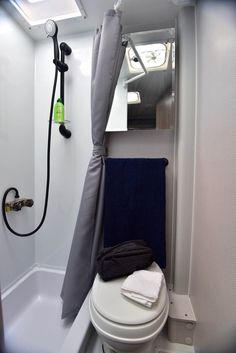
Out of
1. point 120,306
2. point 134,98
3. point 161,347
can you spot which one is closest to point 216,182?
point 120,306

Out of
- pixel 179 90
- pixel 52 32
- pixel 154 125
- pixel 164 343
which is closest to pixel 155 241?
pixel 164 343

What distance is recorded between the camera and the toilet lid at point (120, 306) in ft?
2.35

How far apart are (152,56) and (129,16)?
1.02 ft

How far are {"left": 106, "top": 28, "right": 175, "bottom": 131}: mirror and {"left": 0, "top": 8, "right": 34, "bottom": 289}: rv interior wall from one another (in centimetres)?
70

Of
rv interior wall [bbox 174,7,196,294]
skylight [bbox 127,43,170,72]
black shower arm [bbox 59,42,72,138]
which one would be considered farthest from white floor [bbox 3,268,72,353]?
skylight [bbox 127,43,170,72]

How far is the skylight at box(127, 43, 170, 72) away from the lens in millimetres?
1268

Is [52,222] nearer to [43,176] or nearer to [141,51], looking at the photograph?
[43,176]

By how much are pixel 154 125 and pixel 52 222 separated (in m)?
1.18

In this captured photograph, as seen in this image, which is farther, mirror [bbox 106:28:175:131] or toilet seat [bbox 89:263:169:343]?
mirror [bbox 106:28:175:131]

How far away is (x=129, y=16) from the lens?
1.24 metres

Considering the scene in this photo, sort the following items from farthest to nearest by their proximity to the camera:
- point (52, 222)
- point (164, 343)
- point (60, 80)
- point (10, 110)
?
point (52, 222)
point (60, 80)
point (10, 110)
point (164, 343)

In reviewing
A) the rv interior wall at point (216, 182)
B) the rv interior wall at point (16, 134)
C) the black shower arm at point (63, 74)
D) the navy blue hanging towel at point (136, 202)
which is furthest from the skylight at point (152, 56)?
the rv interior wall at point (16, 134)

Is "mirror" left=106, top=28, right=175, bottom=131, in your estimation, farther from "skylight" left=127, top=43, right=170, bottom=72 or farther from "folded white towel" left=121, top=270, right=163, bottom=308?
"folded white towel" left=121, top=270, right=163, bottom=308

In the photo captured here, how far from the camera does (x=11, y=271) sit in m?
1.30
